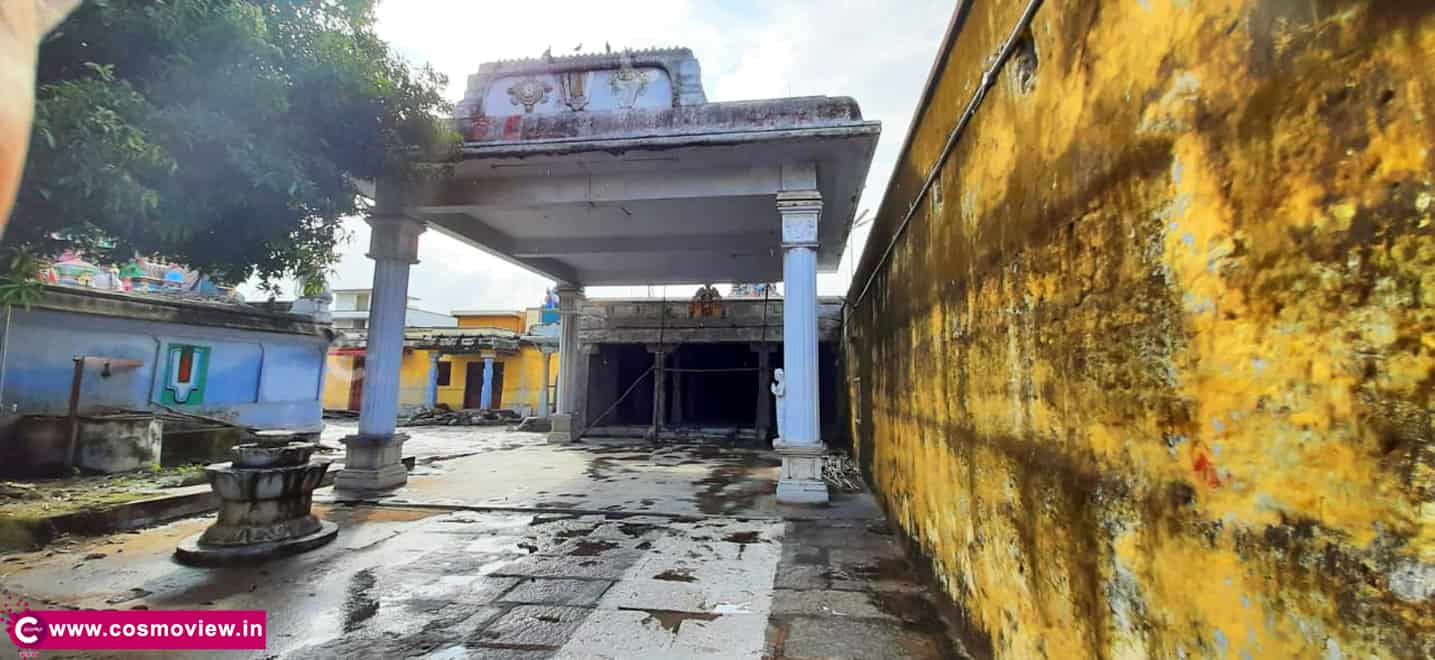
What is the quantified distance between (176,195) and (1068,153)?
4185 millimetres

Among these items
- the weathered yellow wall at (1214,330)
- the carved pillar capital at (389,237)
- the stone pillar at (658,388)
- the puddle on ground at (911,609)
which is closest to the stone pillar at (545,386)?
the stone pillar at (658,388)

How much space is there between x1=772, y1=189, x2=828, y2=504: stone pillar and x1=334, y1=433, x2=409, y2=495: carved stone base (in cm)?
465

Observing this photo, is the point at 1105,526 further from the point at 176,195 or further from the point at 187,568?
the point at 187,568

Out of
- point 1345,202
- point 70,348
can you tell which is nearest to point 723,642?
point 1345,202

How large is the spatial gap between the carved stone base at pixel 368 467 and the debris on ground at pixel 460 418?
13042 mm

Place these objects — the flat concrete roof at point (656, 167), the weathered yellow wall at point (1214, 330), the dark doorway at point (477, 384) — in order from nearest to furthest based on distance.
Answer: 1. the weathered yellow wall at point (1214, 330)
2. the flat concrete roof at point (656, 167)
3. the dark doorway at point (477, 384)

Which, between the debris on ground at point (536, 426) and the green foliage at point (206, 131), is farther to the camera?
the debris on ground at point (536, 426)

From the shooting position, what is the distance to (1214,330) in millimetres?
1041

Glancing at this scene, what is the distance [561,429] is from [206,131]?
10.4 metres

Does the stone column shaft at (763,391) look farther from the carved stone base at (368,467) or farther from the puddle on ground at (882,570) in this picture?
the puddle on ground at (882,570)

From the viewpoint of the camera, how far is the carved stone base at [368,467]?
6.70 meters

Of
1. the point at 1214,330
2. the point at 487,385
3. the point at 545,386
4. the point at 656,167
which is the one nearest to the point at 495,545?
the point at 656,167

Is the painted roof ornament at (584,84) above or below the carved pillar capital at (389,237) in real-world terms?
above

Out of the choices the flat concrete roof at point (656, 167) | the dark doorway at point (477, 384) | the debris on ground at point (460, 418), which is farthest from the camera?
the dark doorway at point (477, 384)
